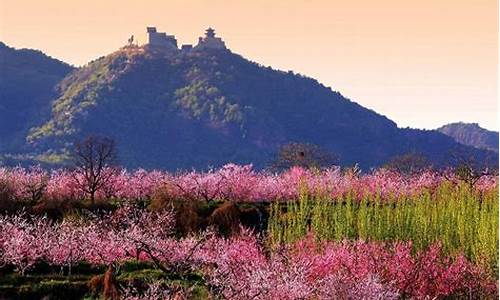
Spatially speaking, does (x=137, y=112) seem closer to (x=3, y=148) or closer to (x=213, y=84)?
(x=213, y=84)

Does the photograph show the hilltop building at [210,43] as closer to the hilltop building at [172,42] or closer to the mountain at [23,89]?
the hilltop building at [172,42]

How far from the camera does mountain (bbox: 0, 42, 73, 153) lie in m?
149

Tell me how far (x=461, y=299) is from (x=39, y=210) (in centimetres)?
1825

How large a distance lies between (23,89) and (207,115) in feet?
114

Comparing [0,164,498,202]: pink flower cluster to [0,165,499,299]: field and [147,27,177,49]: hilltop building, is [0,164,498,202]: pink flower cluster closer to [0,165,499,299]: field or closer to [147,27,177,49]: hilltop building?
[0,165,499,299]: field

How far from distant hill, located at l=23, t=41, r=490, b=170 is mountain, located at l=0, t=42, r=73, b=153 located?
3.11 metres

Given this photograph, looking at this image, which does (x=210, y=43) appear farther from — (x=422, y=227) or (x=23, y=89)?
(x=422, y=227)

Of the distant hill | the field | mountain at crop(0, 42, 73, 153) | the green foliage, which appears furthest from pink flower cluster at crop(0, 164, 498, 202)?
mountain at crop(0, 42, 73, 153)

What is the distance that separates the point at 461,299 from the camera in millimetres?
20125

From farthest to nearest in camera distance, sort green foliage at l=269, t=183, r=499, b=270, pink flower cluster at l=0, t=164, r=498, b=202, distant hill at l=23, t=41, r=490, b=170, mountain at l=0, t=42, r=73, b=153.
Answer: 1. mountain at l=0, t=42, r=73, b=153
2. distant hill at l=23, t=41, r=490, b=170
3. pink flower cluster at l=0, t=164, r=498, b=202
4. green foliage at l=269, t=183, r=499, b=270

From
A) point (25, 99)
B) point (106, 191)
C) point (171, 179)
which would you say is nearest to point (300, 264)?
point (106, 191)

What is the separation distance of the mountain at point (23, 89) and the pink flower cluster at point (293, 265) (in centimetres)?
11555

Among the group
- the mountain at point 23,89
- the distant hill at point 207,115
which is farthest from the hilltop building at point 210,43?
the mountain at point 23,89

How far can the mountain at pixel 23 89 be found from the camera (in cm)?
14918
